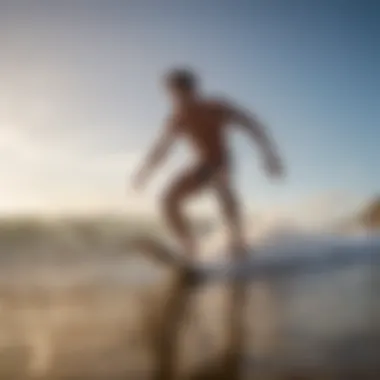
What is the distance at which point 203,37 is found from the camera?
1.36m

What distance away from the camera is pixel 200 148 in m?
1.33

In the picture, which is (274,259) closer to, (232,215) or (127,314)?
(232,215)

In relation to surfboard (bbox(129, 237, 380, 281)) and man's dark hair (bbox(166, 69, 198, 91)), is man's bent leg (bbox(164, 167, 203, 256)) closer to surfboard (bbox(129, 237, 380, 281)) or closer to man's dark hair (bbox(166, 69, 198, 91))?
surfboard (bbox(129, 237, 380, 281))

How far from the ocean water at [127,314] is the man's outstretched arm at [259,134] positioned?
0.57 ft

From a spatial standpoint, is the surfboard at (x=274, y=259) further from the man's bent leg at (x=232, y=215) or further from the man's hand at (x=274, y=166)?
the man's hand at (x=274, y=166)

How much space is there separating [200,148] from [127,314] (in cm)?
39

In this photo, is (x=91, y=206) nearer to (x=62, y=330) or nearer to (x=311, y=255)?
(x=62, y=330)

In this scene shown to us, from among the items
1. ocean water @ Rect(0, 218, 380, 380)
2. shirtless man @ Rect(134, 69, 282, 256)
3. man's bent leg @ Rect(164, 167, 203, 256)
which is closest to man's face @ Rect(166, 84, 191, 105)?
shirtless man @ Rect(134, 69, 282, 256)

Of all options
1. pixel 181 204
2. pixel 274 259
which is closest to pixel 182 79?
pixel 181 204

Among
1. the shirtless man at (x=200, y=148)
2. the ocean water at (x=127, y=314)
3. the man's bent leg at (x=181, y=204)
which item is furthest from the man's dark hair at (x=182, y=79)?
the ocean water at (x=127, y=314)

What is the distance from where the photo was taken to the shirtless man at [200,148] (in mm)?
1313

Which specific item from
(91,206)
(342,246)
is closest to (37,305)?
(91,206)

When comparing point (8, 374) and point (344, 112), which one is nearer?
point (8, 374)

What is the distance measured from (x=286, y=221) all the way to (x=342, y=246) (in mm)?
135
